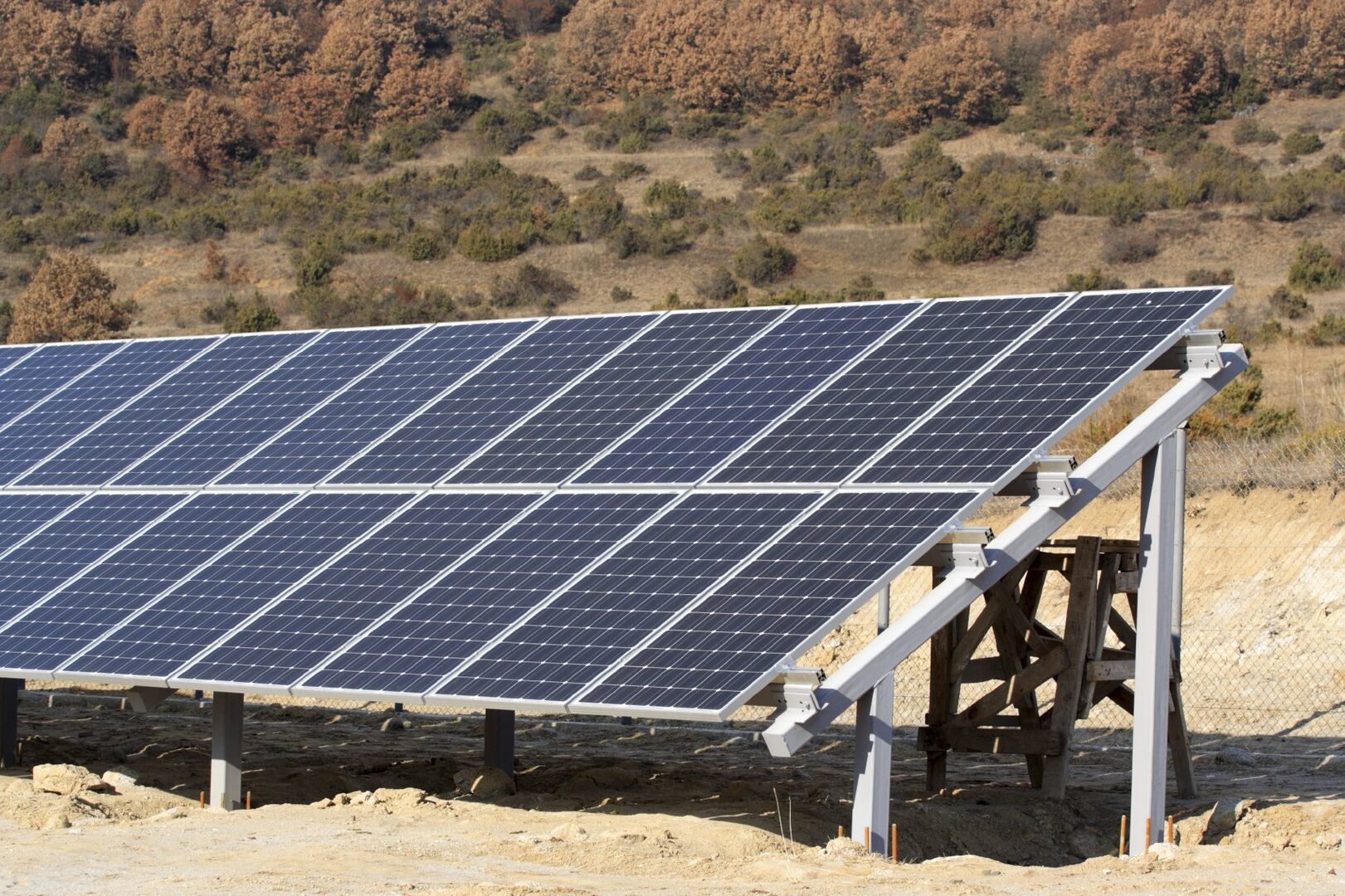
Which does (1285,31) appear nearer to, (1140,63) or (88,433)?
(1140,63)

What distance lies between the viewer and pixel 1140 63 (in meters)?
Result: 73.1

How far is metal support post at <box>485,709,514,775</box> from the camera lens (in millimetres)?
18109

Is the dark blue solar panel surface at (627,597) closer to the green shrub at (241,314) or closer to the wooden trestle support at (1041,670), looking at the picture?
the wooden trestle support at (1041,670)

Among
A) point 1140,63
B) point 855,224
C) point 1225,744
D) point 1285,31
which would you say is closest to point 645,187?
point 855,224

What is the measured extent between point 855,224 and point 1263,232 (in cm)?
1388

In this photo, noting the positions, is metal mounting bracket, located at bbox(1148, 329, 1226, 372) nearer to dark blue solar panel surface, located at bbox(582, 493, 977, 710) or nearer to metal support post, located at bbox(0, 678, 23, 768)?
dark blue solar panel surface, located at bbox(582, 493, 977, 710)

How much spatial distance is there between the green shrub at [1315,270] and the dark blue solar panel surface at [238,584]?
41.0 m

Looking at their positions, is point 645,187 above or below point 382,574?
below

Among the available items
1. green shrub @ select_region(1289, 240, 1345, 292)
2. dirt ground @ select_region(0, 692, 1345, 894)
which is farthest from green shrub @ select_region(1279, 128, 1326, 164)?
dirt ground @ select_region(0, 692, 1345, 894)

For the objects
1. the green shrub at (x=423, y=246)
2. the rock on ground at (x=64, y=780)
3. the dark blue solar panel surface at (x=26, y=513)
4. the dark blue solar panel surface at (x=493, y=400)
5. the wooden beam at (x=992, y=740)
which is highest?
the dark blue solar panel surface at (x=493, y=400)

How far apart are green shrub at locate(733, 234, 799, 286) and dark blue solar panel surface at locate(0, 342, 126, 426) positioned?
122 ft

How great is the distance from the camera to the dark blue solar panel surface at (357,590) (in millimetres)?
15109

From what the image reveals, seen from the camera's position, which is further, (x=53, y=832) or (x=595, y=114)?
(x=595, y=114)

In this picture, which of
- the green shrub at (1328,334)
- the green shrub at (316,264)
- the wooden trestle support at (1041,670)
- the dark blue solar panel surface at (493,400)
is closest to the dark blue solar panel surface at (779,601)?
the wooden trestle support at (1041,670)
